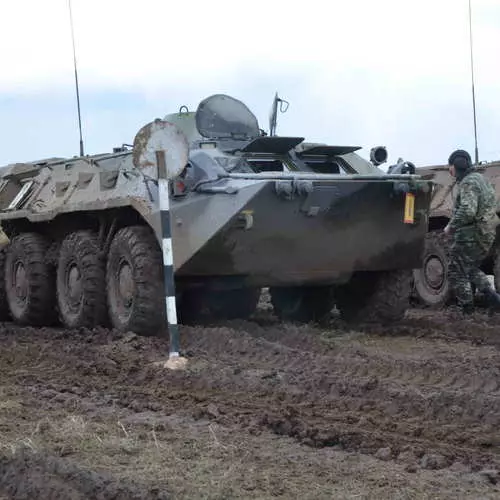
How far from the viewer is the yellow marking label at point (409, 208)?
29.7ft

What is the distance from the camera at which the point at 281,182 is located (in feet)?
27.5

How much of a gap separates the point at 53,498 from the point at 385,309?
6558 millimetres

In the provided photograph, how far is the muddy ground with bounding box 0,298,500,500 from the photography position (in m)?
3.94

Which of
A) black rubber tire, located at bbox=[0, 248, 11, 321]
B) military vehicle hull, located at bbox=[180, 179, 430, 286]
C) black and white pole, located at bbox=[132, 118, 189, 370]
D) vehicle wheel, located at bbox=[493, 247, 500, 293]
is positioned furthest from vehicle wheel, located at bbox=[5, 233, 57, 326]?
vehicle wheel, located at bbox=[493, 247, 500, 293]

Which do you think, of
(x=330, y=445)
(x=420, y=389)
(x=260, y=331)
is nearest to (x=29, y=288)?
(x=260, y=331)

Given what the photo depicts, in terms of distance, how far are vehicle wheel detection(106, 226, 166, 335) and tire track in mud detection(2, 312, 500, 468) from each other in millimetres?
289

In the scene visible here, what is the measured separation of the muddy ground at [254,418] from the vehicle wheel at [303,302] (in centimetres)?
174

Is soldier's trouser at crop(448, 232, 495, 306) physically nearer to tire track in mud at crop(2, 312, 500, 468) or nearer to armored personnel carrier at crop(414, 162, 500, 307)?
tire track in mud at crop(2, 312, 500, 468)

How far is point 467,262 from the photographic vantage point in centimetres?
977

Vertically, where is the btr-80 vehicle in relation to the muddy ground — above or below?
above

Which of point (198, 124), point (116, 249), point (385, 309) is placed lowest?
point (385, 309)

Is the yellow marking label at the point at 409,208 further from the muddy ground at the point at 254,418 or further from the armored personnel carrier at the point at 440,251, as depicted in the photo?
the armored personnel carrier at the point at 440,251

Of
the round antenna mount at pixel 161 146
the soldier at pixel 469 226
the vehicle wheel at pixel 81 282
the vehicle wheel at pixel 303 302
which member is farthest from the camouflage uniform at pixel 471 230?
the vehicle wheel at pixel 81 282

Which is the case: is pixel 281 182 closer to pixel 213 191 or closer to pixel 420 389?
pixel 213 191
